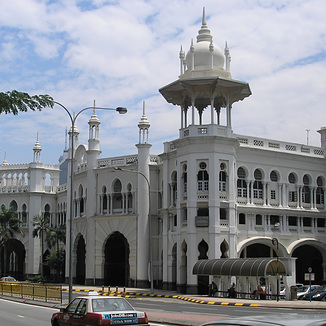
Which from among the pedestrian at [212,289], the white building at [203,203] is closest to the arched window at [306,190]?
the white building at [203,203]

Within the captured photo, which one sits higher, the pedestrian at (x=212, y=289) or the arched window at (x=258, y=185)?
the arched window at (x=258, y=185)

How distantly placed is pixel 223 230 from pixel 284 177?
896cm

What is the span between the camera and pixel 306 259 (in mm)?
52719

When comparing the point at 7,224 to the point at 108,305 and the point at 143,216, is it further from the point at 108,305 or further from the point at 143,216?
the point at 108,305

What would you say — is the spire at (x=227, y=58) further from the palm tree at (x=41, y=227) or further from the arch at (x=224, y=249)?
the palm tree at (x=41, y=227)

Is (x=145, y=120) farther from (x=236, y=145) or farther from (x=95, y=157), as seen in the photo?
(x=236, y=145)

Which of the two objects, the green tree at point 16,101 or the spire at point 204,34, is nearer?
the green tree at point 16,101

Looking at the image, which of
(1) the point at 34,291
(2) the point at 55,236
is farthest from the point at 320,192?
(2) the point at 55,236

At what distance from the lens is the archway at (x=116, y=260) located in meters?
54.4

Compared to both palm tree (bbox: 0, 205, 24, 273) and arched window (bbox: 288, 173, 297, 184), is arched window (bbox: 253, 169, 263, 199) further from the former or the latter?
palm tree (bbox: 0, 205, 24, 273)

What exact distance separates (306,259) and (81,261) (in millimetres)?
21911

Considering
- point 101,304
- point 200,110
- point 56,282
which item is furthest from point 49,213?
point 101,304

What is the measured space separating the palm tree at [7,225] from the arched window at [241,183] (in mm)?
32341

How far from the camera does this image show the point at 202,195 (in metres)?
43.9
